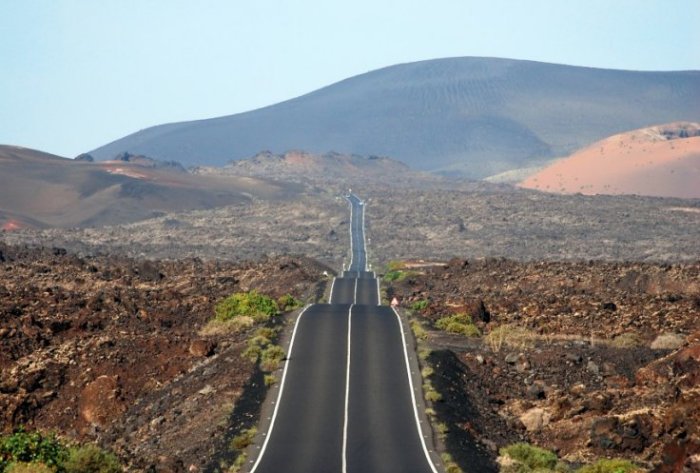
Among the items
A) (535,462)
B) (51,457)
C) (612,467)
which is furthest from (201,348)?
(612,467)

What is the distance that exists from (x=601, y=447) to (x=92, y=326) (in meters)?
27.9

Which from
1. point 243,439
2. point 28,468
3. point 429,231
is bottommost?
point 429,231

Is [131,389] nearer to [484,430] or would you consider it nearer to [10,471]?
[484,430]

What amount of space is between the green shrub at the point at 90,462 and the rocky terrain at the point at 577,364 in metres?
9.62

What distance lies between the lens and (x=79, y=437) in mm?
47344

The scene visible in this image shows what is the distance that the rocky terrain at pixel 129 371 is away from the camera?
44625 millimetres

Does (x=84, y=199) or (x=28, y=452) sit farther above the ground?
(x=28, y=452)

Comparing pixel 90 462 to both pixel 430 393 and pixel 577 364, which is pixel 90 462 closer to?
pixel 430 393

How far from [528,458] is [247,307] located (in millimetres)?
28685

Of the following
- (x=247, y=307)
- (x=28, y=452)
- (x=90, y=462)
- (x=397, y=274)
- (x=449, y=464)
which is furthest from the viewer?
(x=397, y=274)

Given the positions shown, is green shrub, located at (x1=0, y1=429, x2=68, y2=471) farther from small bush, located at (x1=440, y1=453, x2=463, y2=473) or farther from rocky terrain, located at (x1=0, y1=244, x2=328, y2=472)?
small bush, located at (x1=440, y1=453, x2=463, y2=473)

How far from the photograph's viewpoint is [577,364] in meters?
54.2

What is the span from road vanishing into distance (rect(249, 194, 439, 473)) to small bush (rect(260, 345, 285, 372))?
44cm

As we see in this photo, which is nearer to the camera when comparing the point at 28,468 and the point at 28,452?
the point at 28,468
